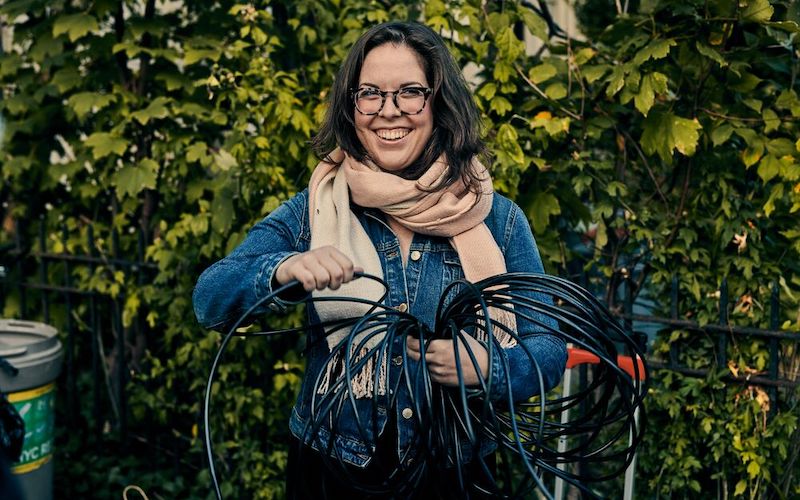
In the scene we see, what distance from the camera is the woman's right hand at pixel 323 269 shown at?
1.78 meters

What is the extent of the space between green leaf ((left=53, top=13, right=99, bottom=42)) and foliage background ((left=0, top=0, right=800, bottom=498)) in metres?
0.03

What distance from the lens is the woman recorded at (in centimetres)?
209

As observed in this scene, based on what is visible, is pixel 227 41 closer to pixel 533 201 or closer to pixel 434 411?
pixel 533 201

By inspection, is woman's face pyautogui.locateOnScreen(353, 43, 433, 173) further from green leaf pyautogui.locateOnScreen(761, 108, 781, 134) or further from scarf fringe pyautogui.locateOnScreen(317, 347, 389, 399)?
green leaf pyautogui.locateOnScreen(761, 108, 781, 134)

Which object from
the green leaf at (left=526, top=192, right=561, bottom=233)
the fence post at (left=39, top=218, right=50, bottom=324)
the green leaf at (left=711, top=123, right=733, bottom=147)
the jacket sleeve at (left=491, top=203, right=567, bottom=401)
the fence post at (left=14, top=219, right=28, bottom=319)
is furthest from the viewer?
the fence post at (left=14, top=219, right=28, bottom=319)

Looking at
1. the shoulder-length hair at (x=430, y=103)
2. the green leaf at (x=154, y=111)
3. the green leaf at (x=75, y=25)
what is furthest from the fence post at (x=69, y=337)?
the shoulder-length hair at (x=430, y=103)

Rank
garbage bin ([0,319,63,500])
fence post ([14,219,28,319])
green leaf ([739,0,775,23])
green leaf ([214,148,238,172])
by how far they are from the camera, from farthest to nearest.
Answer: fence post ([14,219,28,319]) < green leaf ([214,148,238,172]) < garbage bin ([0,319,63,500]) < green leaf ([739,0,775,23])

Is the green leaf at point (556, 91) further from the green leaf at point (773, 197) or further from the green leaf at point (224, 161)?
the green leaf at point (224, 161)

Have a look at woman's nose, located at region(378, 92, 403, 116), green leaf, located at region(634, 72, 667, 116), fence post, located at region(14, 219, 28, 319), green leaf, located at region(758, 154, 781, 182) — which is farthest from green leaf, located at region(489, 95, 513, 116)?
fence post, located at region(14, 219, 28, 319)

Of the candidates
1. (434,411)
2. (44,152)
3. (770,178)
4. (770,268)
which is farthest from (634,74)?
(44,152)

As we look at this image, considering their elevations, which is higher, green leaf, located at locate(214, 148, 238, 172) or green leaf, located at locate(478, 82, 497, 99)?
→ green leaf, located at locate(478, 82, 497, 99)

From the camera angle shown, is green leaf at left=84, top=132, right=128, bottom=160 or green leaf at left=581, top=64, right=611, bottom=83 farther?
green leaf at left=84, top=132, right=128, bottom=160

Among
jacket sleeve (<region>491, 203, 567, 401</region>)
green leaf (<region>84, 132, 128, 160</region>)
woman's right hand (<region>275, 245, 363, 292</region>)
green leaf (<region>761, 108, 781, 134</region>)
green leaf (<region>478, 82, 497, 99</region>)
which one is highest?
green leaf (<region>478, 82, 497, 99</region>)

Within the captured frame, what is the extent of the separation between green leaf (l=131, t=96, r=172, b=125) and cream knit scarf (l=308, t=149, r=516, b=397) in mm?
2075
